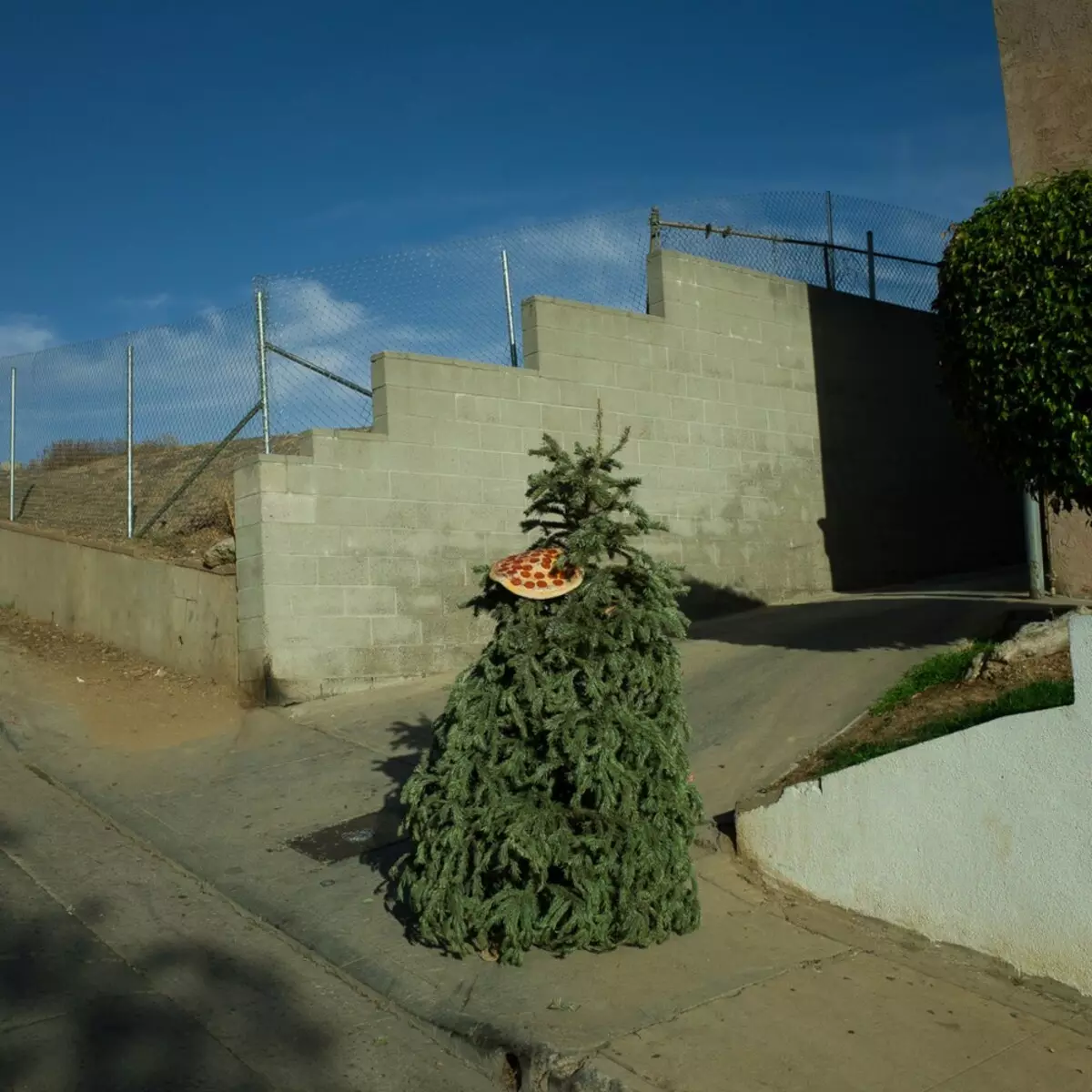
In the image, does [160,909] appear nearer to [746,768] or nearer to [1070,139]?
[746,768]

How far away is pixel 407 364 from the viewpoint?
10.2 meters

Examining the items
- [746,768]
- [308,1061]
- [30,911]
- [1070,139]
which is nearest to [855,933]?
[746,768]

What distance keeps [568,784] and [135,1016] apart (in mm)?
1987

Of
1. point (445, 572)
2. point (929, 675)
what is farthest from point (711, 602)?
point (929, 675)

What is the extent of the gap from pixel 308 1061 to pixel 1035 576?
8278 millimetres

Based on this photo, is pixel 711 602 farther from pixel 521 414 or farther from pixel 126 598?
pixel 126 598

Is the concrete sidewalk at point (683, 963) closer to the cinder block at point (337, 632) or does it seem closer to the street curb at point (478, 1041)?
the street curb at point (478, 1041)

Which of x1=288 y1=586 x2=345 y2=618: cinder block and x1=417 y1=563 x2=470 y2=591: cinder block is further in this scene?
x1=417 y1=563 x2=470 y2=591: cinder block

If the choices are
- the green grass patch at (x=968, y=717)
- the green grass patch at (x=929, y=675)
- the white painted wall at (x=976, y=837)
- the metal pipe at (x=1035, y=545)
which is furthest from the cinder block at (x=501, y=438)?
the white painted wall at (x=976, y=837)

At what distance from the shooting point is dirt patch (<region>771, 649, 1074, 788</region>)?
21.9 feet

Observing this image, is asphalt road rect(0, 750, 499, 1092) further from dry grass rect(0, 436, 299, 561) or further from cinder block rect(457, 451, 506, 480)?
dry grass rect(0, 436, 299, 561)

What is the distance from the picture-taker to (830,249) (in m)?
14.0

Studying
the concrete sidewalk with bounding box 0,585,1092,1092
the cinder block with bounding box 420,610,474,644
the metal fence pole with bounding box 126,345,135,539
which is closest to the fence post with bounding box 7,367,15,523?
the metal fence pole with bounding box 126,345,135,539

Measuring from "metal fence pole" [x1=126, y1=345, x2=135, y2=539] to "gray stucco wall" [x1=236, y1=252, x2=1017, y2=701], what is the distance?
9.38 ft
